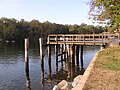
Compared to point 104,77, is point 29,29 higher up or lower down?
higher up

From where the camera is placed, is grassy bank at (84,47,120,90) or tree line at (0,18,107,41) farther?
tree line at (0,18,107,41)

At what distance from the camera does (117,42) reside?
33.0 meters

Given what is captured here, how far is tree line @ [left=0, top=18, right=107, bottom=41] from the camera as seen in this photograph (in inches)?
5394

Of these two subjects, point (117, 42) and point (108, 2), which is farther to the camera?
point (117, 42)

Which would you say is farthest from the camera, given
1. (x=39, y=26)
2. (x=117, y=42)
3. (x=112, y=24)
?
(x=39, y=26)

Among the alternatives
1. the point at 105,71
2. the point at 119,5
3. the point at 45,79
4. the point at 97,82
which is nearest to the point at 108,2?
the point at 119,5

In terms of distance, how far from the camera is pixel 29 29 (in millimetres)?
160250

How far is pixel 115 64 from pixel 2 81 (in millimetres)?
13289

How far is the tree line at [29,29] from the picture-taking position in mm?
137000

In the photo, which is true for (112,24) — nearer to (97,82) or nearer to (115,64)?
(115,64)

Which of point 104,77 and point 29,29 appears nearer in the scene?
point 104,77

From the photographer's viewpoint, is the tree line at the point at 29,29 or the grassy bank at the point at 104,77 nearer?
the grassy bank at the point at 104,77

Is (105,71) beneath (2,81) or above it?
above

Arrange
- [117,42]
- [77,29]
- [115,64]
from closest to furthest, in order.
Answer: [115,64] < [117,42] < [77,29]
